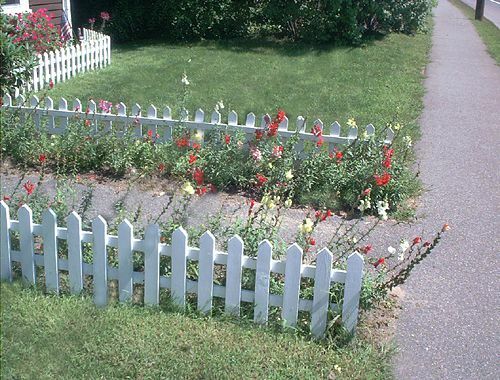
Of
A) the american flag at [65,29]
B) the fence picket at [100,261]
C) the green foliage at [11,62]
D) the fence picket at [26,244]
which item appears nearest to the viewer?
the fence picket at [100,261]

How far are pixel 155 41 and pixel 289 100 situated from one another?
312 inches

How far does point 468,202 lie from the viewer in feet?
21.9

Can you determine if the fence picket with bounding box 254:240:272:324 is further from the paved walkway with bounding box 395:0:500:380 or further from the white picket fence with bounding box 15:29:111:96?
the white picket fence with bounding box 15:29:111:96

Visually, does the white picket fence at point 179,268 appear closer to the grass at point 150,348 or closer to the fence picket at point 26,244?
the fence picket at point 26,244

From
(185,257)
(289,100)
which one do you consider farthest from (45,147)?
(289,100)

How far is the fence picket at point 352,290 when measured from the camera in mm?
3811

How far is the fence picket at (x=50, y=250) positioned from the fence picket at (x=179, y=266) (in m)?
0.76

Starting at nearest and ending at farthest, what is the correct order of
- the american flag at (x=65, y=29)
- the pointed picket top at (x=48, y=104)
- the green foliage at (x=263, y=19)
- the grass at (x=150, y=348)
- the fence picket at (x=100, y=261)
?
the grass at (x=150, y=348) < the fence picket at (x=100, y=261) < the pointed picket top at (x=48, y=104) < the american flag at (x=65, y=29) < the green foliage at (x=263, y=19)

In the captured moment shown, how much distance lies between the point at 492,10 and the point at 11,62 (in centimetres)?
3167

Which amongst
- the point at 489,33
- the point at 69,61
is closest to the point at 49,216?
the point at 69,61

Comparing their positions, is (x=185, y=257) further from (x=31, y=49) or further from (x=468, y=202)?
(x=31, y=49)

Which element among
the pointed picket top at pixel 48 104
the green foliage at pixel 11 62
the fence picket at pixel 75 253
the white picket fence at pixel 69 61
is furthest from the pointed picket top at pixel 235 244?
the white picket fence at pixel 69 61

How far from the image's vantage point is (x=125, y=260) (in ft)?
13.5

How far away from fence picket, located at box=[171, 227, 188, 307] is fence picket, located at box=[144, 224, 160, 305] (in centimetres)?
10
